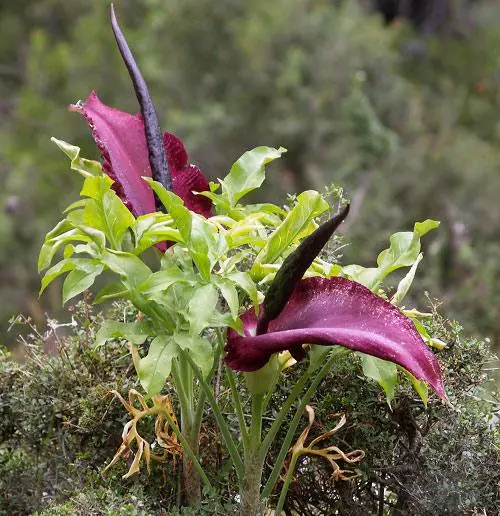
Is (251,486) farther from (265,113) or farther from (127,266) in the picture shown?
(265,113)

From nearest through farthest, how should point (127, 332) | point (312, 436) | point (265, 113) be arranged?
1. point (127, 332)
2. point (312, 436)
3. point (265, 113)

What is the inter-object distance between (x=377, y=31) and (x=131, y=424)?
6432mm

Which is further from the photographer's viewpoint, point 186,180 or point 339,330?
point 186,180

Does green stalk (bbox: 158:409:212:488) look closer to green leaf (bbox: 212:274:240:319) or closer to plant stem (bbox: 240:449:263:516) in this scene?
plant stem (bbox: 240:449:263:516)

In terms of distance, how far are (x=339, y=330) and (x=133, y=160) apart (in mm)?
441

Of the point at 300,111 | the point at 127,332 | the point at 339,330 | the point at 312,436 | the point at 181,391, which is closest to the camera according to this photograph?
the point at 339,330

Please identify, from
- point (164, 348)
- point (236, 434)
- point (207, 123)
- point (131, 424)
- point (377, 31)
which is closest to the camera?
point (164, 348)

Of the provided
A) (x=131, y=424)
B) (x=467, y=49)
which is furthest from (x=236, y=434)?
(x=467, y=49)

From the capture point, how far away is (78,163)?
123 centimetres

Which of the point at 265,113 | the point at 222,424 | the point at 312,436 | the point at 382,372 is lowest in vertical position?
the point at 265,113

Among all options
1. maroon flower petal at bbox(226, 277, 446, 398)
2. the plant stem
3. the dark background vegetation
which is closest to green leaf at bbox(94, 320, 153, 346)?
maroon flower petal at bbox(226, 277, 446, 398)

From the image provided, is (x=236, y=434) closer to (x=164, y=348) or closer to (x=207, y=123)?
(x=164, y=348)

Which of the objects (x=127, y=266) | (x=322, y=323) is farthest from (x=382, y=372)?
(x=127, y=266)

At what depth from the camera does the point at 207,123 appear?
6.64 metres
